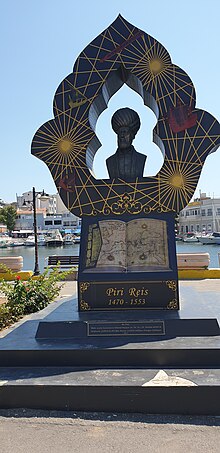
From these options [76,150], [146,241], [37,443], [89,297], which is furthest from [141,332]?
[76,150]

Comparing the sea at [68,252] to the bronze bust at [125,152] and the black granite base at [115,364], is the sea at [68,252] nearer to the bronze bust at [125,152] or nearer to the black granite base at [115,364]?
the bronze bust at [125,152]

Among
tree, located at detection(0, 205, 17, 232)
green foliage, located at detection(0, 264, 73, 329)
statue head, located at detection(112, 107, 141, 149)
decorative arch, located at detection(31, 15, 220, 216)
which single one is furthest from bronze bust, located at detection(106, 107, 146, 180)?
tree, located at detection(0, 205, 17, 232)

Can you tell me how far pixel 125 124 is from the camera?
754 cm

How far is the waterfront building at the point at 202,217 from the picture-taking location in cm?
7850

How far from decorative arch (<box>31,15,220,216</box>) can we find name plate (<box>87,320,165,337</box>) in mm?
2143

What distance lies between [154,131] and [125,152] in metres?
0.71

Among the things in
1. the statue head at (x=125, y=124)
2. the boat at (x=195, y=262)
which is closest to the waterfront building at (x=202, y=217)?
the boat at (x=195, y=262)

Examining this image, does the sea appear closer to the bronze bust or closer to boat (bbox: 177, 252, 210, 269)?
boat (bbox: 177, 252, 210, 269)

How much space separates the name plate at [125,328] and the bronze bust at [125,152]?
287 cm

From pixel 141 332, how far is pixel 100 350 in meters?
0.85

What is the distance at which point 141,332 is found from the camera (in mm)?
5703

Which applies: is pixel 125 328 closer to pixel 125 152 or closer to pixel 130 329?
pixel 130 329

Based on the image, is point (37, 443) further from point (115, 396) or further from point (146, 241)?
point (146, 241)

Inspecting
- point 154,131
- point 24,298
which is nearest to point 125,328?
point 24,298
